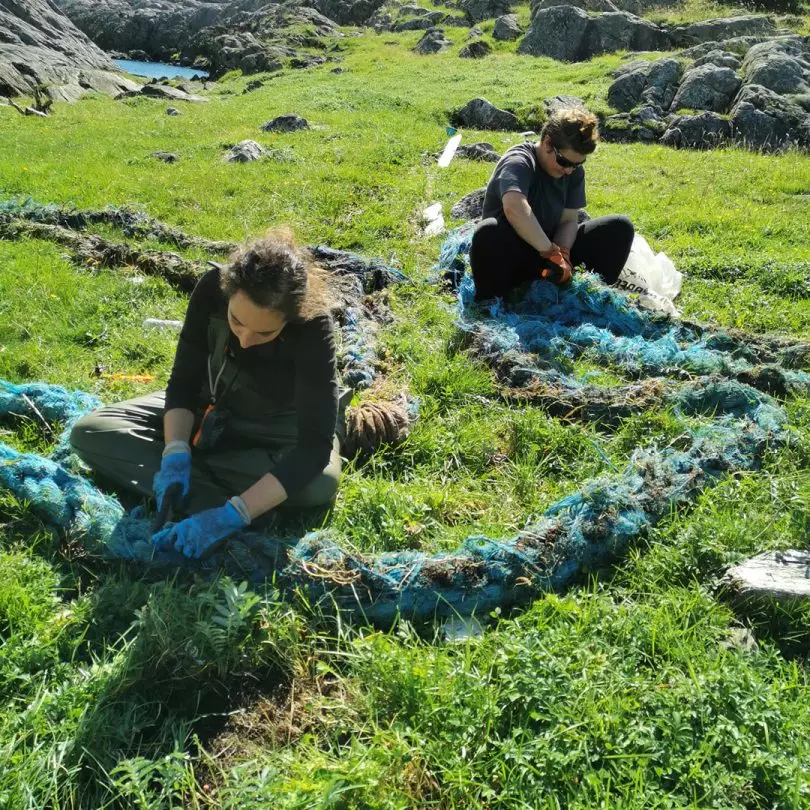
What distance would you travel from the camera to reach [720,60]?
15.1 metres

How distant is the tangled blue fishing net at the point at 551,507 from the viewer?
2531 millimetres

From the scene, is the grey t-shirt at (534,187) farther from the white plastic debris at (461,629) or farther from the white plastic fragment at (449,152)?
the white plastic fragment at (449,152)

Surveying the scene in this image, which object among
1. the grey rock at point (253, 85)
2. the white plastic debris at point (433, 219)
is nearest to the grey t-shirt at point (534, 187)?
the white plastic debris at point (433, 219)

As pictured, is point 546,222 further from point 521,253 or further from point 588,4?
point 588,4

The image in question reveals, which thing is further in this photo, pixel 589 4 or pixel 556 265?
pixel 589 4

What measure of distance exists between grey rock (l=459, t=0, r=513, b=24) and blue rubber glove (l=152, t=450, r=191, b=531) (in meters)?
36.0

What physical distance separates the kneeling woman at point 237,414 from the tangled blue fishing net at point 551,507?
15cm

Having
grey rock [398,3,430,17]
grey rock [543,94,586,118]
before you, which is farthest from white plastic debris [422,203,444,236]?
grey rock [398,3,430,17]

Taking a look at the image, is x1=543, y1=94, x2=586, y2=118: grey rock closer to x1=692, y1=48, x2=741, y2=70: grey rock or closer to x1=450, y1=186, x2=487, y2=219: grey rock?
x1=692, y1=48, x2=741, y2=70: grey rock

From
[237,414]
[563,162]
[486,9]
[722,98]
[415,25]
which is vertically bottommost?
[237,414]

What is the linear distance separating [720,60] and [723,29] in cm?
740

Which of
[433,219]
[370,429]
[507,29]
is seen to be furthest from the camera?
[507,29]

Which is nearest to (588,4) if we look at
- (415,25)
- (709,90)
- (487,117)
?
(415,25)

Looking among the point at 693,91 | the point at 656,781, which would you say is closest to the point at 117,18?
the point at 693,91
